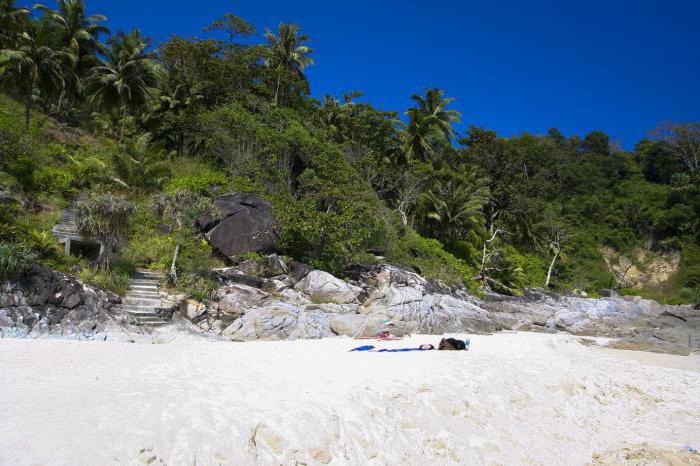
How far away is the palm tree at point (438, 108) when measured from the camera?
118ft

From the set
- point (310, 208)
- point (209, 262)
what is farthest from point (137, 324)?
point (310, 208)

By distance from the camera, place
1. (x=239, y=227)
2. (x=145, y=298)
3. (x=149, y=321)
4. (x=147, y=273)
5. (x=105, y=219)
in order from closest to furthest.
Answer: (x=149, y=321), (x=145, y=298), (x=105, y=219), (x=147, y=273), (x=239, y=227)

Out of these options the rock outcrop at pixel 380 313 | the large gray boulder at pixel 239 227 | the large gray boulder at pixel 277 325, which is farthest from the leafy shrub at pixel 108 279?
the large gray boulder at pixel 239 227

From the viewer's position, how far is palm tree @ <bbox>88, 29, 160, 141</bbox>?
25.9 meters

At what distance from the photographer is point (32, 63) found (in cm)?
2241

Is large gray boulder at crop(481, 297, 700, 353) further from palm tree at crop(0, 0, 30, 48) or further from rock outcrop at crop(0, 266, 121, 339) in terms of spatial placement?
palm tree at crop(0, 0, 30, 48)

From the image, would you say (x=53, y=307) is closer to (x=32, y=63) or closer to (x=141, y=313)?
(x=141, y=313)

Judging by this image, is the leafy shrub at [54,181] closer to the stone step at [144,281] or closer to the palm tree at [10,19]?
the stone step at [144,281]

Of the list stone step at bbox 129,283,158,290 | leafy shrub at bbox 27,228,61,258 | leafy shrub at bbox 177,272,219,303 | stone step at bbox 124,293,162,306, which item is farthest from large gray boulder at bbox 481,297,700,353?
leafy shrub at bbox 27,228,61,258

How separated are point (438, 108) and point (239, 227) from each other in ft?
79.7

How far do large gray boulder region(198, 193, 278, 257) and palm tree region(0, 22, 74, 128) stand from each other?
13.6 meters

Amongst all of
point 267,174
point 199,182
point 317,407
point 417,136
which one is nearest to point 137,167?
point 199,182

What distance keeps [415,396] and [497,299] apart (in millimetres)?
17928

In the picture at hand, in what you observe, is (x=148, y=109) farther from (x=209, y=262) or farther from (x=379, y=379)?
(x=379, y=379)
